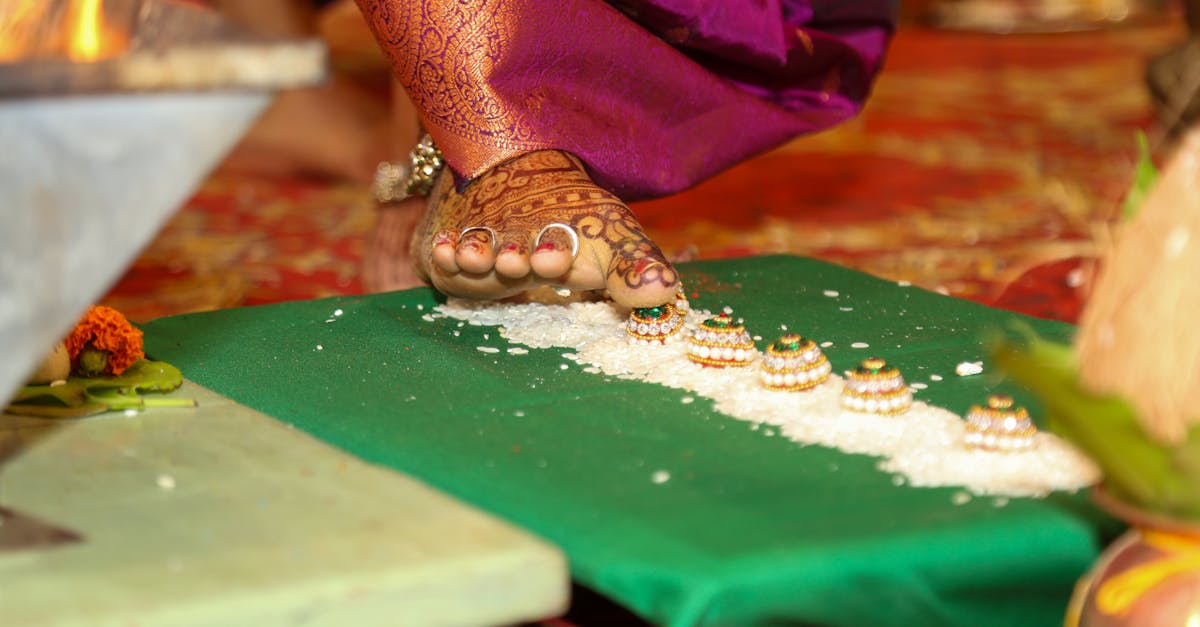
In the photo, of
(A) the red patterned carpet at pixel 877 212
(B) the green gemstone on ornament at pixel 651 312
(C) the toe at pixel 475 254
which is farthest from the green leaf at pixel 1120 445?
(A) the red patterned carpet at pixel 877 212

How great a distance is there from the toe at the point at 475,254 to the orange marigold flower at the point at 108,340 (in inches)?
12.7

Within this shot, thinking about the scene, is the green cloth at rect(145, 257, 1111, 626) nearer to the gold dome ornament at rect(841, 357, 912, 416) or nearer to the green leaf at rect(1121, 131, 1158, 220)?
the gold dome ornament at rect(841, 357, 912, 416)

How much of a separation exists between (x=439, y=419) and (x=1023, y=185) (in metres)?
2.36

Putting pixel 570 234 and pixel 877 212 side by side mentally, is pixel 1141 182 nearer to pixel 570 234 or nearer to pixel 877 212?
pixel 570 234

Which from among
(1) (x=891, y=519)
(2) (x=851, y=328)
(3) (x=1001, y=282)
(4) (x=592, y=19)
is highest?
(4) (x=592, y=19)

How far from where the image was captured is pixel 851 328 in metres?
1.55

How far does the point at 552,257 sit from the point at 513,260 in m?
0.04

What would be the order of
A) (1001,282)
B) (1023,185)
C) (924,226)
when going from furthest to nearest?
(1023,185) < (924,226) < (1001,282)

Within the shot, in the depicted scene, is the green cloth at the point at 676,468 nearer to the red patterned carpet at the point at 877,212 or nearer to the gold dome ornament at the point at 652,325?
the gold dome ornament at the point at 652,325

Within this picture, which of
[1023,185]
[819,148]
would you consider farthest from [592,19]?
[819,148]

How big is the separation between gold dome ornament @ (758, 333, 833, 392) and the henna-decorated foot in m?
0.17

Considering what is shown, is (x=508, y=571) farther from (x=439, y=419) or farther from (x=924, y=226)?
(x=924, y=226)

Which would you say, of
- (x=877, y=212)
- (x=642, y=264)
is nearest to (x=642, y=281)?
(x=642, y=264)

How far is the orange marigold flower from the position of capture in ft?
4.26
